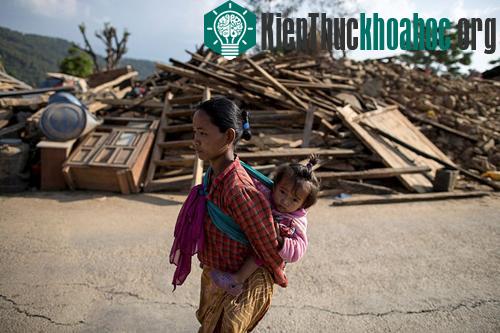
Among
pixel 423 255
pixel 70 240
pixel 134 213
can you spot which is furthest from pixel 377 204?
pixel 70 240

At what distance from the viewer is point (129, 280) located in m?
3.12

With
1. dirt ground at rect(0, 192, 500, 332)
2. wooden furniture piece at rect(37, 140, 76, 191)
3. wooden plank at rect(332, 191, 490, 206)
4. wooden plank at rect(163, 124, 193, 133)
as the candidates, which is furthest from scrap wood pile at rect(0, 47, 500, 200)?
wooden furniture piece at rect(37, 140, 76, 191)

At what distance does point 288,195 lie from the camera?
1460 millimetres

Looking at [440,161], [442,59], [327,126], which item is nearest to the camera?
[440,161]

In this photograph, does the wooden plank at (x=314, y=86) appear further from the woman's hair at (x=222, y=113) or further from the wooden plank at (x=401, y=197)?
the woman's hair at (x=222, y=113)

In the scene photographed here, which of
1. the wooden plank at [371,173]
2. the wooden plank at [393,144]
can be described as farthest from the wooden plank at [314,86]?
the wooden plank at [371,173]

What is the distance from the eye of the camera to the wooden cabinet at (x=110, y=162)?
5.61 meters

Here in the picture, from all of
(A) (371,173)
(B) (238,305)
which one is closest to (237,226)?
(B) (238,305)

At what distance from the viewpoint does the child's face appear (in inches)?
56.7

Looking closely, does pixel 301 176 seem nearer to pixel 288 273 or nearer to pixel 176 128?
pixel 288 273

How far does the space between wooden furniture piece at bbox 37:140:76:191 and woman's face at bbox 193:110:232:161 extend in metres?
5.21

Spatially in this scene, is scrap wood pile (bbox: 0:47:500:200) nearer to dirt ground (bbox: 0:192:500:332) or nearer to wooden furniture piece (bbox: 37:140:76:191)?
dirt ground (bbox: 0:192:500:332)

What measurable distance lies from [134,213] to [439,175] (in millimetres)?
5385

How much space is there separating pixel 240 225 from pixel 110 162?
16.2 ft
